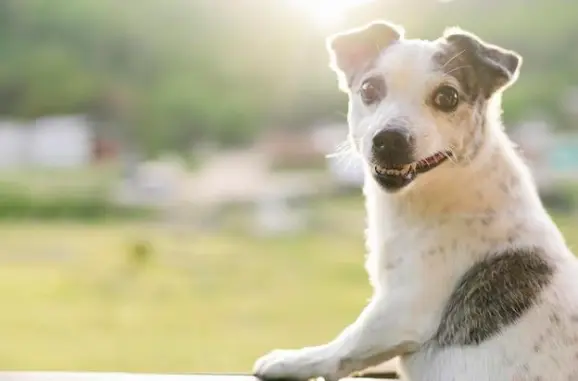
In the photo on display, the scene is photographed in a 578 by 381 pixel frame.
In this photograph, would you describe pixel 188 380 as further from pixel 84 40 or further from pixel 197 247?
pixel 84 40

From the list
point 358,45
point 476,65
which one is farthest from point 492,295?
point 358,45

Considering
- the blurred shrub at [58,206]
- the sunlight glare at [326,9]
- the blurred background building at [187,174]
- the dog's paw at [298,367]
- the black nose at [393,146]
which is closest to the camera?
the black nose at [393,146]

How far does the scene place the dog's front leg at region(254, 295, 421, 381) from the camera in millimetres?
1124

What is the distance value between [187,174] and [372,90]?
2.56 ft

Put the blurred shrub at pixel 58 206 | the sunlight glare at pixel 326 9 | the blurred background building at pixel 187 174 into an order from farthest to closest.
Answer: the blurred shrub at pixel 58 206 → the blurred background building at pixel 187 174 → the sunlight glare at pixel 326 9

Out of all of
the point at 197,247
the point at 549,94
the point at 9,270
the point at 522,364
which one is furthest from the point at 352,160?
the point at 9,270

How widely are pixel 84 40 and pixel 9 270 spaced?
0.56 metres

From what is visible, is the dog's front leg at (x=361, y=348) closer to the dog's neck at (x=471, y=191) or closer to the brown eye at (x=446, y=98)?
the dog's neck at (x=471, y=191)

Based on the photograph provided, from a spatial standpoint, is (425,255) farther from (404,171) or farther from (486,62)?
(486,62)

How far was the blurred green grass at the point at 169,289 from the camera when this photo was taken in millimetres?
1802

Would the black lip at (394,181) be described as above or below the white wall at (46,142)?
below

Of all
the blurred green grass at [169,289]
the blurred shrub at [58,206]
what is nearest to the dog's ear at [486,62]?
the blurred green grass at [169,289]

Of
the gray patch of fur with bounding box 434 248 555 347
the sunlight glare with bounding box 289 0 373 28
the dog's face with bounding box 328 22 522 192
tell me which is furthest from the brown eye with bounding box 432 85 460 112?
the sunlight glare with bounding box 289 0 373 28

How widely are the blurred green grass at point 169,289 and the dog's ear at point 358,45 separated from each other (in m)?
0.56
